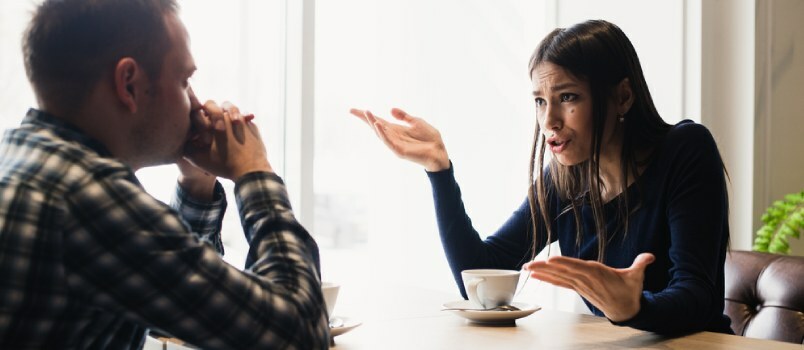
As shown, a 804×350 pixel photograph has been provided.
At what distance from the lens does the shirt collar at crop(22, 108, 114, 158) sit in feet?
2.79

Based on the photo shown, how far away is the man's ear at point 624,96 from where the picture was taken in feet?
5.82

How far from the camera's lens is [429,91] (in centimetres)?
334

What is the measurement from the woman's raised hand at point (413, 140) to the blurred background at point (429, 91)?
2.34ft

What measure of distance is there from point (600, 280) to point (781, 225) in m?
1.87

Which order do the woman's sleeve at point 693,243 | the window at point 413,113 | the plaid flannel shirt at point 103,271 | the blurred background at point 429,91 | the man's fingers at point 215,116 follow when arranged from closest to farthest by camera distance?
the plaid flannel shirt at point 103,271, the man's fingers at point 215,116, the woman's sleeve at point 693,243, the blurred background at point 429,91, the window at point 413,113

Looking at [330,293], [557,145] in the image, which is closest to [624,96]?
[557,145]

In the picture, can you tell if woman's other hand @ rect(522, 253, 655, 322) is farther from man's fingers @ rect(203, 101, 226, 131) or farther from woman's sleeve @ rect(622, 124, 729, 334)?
man's fingers @ rect(203, 101, 226, 131)

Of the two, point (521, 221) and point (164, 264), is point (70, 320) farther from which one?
point (521, 221)

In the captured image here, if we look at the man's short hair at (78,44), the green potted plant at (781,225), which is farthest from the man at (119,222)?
the green potted plant at (781,225)

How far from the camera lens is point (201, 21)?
2658 millimetres

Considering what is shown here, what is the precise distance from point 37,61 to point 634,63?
126cm

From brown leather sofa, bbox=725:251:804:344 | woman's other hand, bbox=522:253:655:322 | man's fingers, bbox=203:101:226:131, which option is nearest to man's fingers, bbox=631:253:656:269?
woman's other hand, bbox=522:253:655:322

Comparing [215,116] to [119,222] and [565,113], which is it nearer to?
[119,222]

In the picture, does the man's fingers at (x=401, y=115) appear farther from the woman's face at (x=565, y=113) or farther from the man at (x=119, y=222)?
the man at (x=119, y=222)
